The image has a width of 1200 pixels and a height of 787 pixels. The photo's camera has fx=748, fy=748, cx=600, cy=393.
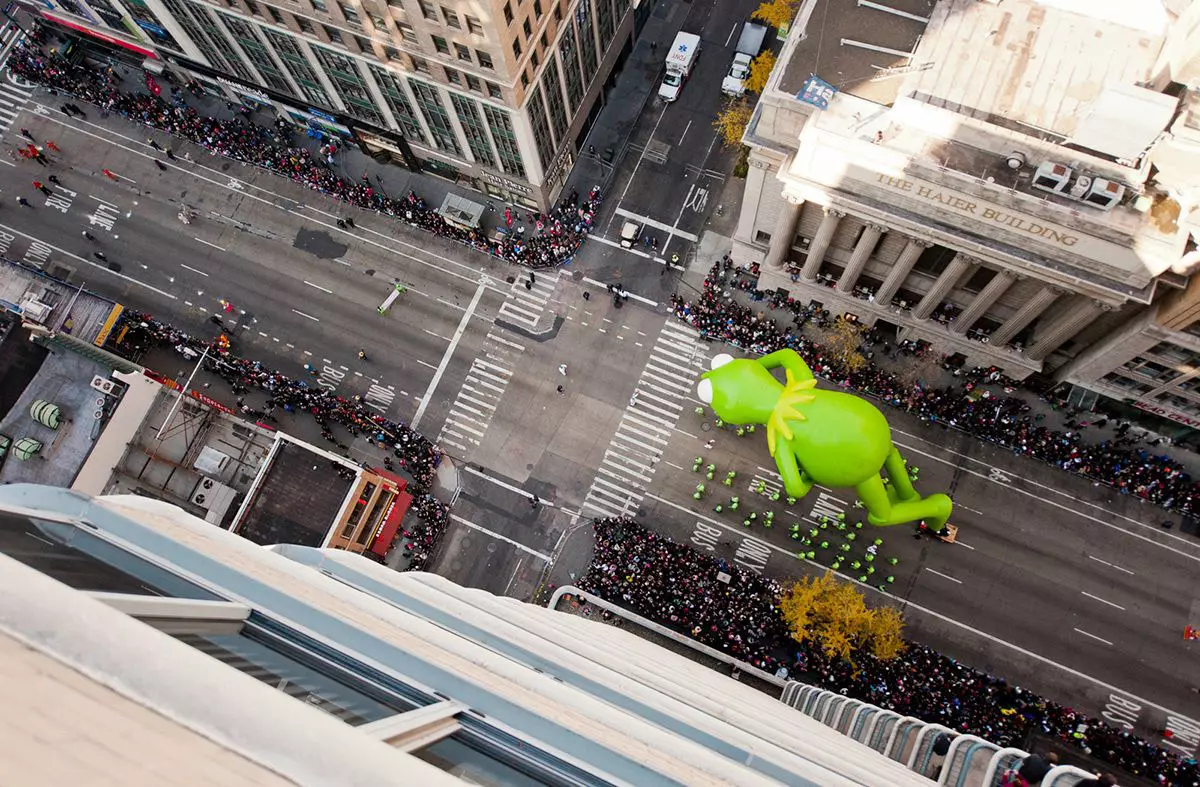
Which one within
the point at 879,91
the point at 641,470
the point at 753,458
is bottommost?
the point at 641,470

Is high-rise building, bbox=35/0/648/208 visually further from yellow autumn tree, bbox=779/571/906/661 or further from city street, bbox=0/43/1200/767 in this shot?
yellow autumn tree, bbox=779/571/906/661

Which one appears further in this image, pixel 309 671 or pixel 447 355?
pixel 447 355

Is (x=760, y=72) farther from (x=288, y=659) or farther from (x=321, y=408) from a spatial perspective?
(x=288, y=659)

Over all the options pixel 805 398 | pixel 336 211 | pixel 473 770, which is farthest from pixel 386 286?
pixel 473 770

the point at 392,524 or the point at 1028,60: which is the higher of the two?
the point at 1028,60

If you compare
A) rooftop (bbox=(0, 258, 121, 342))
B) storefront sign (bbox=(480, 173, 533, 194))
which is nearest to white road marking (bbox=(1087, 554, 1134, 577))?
storefront sign (bbox=(480, 173, 533, 194))

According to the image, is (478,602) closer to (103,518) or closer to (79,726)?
(103,518)

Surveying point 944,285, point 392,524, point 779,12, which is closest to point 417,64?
point 779,12
